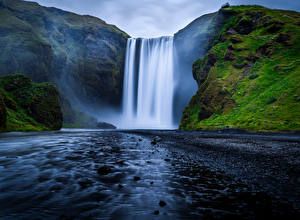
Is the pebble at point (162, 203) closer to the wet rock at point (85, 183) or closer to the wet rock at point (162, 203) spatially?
the wet rock at point (162, 203)

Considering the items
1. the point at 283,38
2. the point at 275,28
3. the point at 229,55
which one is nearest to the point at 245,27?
the point at 275,28

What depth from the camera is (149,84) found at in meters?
77.9

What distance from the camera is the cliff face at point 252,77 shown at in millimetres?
24734

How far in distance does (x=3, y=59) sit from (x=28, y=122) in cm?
4008

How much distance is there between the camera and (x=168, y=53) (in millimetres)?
77250

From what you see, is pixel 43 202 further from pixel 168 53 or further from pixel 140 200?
pixel 168 53

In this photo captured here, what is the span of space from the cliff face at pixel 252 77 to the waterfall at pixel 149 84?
2406cm

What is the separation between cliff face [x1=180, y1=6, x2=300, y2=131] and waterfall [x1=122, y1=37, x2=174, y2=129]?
78.9 ft

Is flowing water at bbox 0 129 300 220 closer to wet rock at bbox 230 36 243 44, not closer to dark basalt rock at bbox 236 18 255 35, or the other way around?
wet rock at bbox 230 36 243 44

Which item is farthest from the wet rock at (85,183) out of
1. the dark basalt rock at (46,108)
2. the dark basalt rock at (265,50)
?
the dark basalt rock at (265,50)

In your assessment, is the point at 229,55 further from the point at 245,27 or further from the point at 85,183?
the point at 85,183

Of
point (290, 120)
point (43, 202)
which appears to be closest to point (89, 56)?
point (290, 120)

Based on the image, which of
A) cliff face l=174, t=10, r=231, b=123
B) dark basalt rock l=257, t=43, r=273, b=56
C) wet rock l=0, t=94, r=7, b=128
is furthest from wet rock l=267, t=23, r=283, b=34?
wet rock l=0, t=94, r=7, b=128

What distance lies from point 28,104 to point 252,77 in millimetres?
44046
